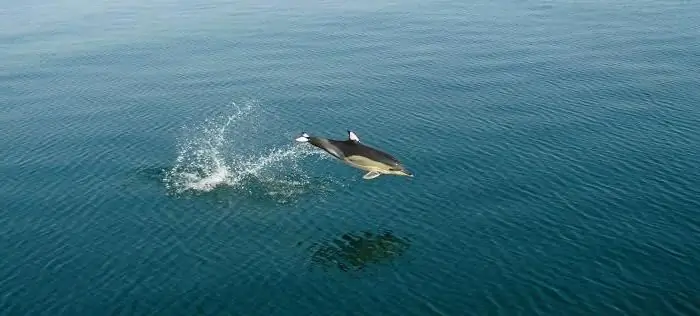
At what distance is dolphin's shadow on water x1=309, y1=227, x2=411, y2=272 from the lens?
5600 cm

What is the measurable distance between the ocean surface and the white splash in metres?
0.36

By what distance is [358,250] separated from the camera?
192 feet

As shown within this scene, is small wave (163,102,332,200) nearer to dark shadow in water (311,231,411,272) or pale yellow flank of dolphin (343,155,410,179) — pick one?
dark shadow in water (311,231,411,272)

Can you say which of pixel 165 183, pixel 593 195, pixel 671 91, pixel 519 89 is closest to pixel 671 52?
pixel 671 91

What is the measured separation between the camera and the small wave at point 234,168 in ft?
233

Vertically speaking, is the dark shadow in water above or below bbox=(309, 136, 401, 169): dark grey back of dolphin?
below

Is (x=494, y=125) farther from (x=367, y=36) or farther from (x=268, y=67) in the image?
(x=367, y=36)

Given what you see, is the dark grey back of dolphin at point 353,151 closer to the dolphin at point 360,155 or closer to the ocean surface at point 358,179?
the dolphin at point 360,155

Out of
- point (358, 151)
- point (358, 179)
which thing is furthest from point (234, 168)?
point (358, 151)

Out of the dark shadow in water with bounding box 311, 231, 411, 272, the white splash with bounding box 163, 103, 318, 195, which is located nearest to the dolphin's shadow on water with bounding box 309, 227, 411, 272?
the dark shadow in water with bounding box 311, 231, 411, 272

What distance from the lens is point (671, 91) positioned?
10319 centimetres

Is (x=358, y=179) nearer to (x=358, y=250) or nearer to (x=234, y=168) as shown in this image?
(x=234, y=168)

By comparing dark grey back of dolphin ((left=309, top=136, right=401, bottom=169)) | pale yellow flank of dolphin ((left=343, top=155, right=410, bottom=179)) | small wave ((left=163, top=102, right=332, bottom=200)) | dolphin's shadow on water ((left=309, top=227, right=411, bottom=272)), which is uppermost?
dark grey back of dolphin ((left=309, top=136, right=401, bottom=169))

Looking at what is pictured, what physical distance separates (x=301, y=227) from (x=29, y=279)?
23.9 metres
